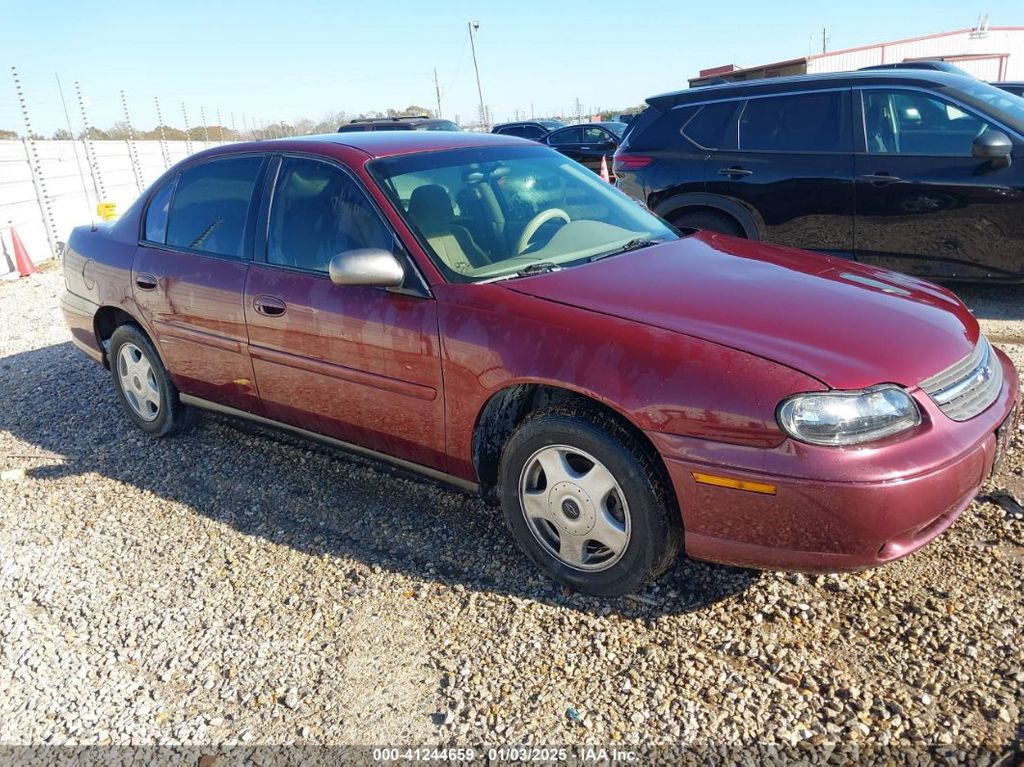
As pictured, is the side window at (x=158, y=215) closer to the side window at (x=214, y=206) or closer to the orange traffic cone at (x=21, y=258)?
the side window at (x=214, y=206)

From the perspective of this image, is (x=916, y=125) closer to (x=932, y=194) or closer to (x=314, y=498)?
(x=932, y=194)

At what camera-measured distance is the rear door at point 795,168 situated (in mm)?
6008

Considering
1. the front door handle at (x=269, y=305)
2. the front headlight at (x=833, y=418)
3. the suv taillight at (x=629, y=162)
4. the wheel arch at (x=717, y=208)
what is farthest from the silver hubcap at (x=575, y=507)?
the suv taillight at (x=629, y=162)

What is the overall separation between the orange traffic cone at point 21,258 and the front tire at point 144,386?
7768 mm

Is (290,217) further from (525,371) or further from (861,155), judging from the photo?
(861,155)

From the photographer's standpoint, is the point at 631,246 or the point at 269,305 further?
the point at 269,305

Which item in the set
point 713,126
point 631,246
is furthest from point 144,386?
point 713,126

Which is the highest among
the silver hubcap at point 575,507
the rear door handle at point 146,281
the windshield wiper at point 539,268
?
the windshield wiper at point 539,268

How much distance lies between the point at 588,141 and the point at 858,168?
12.5 m

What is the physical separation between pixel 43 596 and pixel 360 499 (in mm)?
1388

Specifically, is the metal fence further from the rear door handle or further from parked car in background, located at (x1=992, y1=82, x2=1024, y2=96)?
parked car in background, located at (x1=992, y1=82, x2=1024, y2=96)

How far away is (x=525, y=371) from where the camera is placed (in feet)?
9.18

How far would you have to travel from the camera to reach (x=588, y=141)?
17703 mm

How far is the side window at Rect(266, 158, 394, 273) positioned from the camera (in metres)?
3.38
